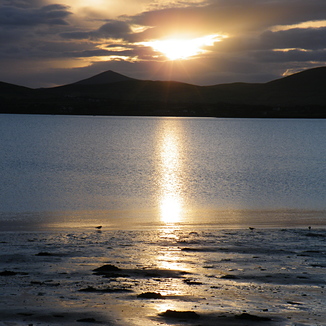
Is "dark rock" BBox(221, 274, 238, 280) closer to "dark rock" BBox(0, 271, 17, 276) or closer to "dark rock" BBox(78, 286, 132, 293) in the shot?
"dark rock" BBox(78, 286, 132, 293)

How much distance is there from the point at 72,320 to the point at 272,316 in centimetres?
342

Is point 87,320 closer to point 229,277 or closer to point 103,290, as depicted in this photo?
point 103,290

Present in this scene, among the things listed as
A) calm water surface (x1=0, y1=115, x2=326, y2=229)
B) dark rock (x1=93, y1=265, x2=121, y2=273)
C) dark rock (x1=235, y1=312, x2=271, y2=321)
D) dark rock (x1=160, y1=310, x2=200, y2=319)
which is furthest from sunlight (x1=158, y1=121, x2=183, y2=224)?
dark rock (x1=235, y1=312, x2=271, y2=321)

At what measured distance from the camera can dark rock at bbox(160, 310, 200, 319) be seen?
8.88 meters

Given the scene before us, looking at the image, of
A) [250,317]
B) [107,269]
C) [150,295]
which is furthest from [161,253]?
[250,317]

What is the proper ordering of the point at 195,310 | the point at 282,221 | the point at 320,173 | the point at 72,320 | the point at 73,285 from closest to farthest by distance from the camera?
the point at 72,320
the point at 195,310
the point at 73,285
the point at 282,221
the point at 320,173

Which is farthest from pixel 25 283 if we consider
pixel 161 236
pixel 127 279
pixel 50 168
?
pixel 50 168

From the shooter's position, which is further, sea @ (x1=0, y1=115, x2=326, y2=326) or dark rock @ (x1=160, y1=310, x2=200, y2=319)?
sea @ (x1=0, y1=115, x2=326, y2=326)

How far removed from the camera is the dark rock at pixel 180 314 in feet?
29.1

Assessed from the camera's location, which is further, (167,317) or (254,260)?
(254,260)

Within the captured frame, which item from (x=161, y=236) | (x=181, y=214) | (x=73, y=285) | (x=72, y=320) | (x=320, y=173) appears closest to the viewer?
(x=72, y=320)

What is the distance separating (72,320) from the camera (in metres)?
8.58

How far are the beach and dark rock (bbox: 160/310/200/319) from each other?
0.06 ft

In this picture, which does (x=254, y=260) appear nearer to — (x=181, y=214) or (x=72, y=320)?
(x=72, y=320)
